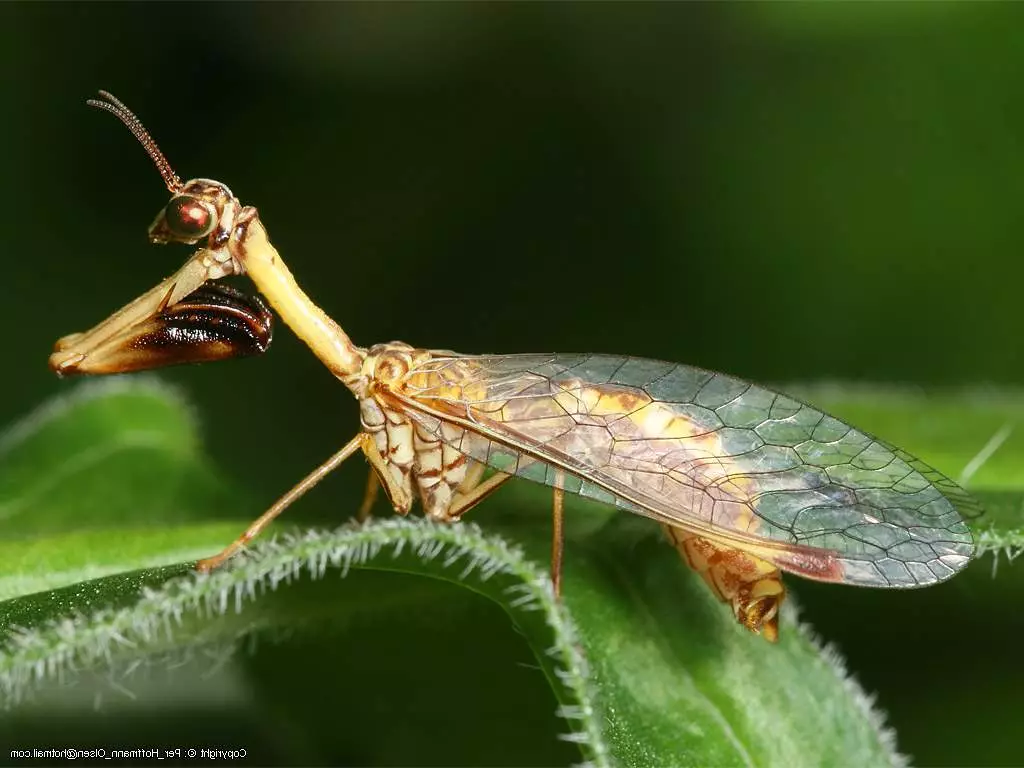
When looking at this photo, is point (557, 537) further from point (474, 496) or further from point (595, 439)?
point (474, 496)

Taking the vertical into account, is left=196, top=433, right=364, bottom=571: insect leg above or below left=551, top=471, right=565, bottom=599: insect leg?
above

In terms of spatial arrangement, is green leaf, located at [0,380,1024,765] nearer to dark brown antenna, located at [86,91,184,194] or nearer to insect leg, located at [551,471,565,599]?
insect leg, located at [551,471,565,599]

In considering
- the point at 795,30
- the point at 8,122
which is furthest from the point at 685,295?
the point at 8,122

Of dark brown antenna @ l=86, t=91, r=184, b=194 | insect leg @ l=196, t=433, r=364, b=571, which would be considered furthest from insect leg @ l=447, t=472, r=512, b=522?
dark brown antenna @ l=86, t=91, r=184, b=194

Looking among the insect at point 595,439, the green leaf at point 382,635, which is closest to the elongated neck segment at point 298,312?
the insect at point 595,439

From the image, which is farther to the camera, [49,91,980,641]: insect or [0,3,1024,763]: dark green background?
[0,3,1024,763]: dark green background

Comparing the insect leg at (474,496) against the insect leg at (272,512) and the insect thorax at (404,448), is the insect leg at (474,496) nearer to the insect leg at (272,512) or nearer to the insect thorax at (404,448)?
the insect thorax at (404,448)

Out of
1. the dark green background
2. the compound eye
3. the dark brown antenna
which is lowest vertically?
the compound eye

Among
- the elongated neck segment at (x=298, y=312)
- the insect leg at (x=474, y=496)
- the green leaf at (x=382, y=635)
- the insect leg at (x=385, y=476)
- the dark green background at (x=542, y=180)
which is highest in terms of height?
the dark green background at (x=542, y=180)
